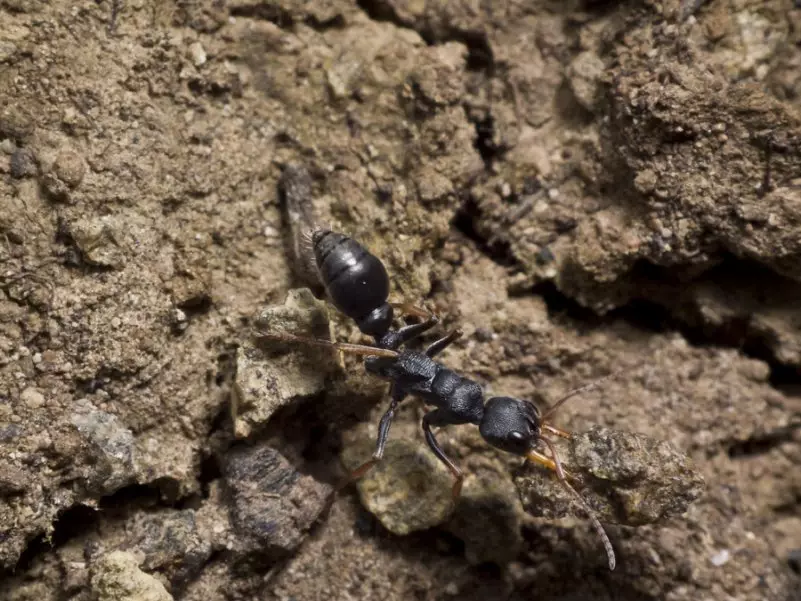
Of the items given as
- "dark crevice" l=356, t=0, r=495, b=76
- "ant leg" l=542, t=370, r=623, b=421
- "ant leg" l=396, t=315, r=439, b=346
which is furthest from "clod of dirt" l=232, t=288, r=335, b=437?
"dark crevice" l=356, t=0, r=495, b=76

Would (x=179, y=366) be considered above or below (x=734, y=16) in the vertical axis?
below

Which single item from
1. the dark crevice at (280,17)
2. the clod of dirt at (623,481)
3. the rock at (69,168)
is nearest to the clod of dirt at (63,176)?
the rock at (69,168)

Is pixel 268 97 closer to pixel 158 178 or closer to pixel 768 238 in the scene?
pixel 158 178

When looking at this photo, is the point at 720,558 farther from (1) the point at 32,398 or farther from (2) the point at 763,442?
(1) the point at 32,398

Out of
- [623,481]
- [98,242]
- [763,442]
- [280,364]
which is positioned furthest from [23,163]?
[763,442]

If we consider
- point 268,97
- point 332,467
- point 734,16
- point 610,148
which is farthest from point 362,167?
point 734,16

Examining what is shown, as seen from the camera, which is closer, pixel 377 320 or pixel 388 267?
pixel 377 320
